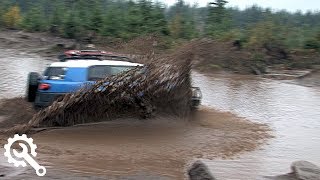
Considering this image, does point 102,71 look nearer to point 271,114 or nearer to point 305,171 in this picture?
point 305,171

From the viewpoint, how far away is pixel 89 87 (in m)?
9.58

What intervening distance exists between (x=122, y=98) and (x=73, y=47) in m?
28.9

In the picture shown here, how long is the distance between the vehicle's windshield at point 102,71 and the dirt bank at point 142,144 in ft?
A: 3.14

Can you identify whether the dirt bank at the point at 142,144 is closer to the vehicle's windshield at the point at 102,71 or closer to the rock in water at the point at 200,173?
the rock in water at the point at 200,173

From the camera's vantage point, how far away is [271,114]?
48.2ft

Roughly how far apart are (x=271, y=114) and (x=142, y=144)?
21.2 feet

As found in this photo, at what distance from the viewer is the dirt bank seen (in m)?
7.64

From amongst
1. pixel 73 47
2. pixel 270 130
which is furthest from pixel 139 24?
pixel 270 130

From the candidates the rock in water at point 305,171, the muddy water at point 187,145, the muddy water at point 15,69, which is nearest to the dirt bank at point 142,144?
the muddy water at point 187,145

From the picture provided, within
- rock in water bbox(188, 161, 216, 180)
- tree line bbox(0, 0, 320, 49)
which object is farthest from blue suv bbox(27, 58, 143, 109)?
tree line bbox(0, 0, 320, 49)

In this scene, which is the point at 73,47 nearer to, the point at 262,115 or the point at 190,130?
the point at 262,115

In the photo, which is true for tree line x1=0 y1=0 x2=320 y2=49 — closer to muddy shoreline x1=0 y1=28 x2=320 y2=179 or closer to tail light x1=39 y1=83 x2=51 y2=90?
muddy shoreline x1=0 y1=28 x2=320 y2=179

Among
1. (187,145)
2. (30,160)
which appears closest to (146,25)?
(187,145)

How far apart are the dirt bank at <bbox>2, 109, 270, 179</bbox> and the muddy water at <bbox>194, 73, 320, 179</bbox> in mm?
478
